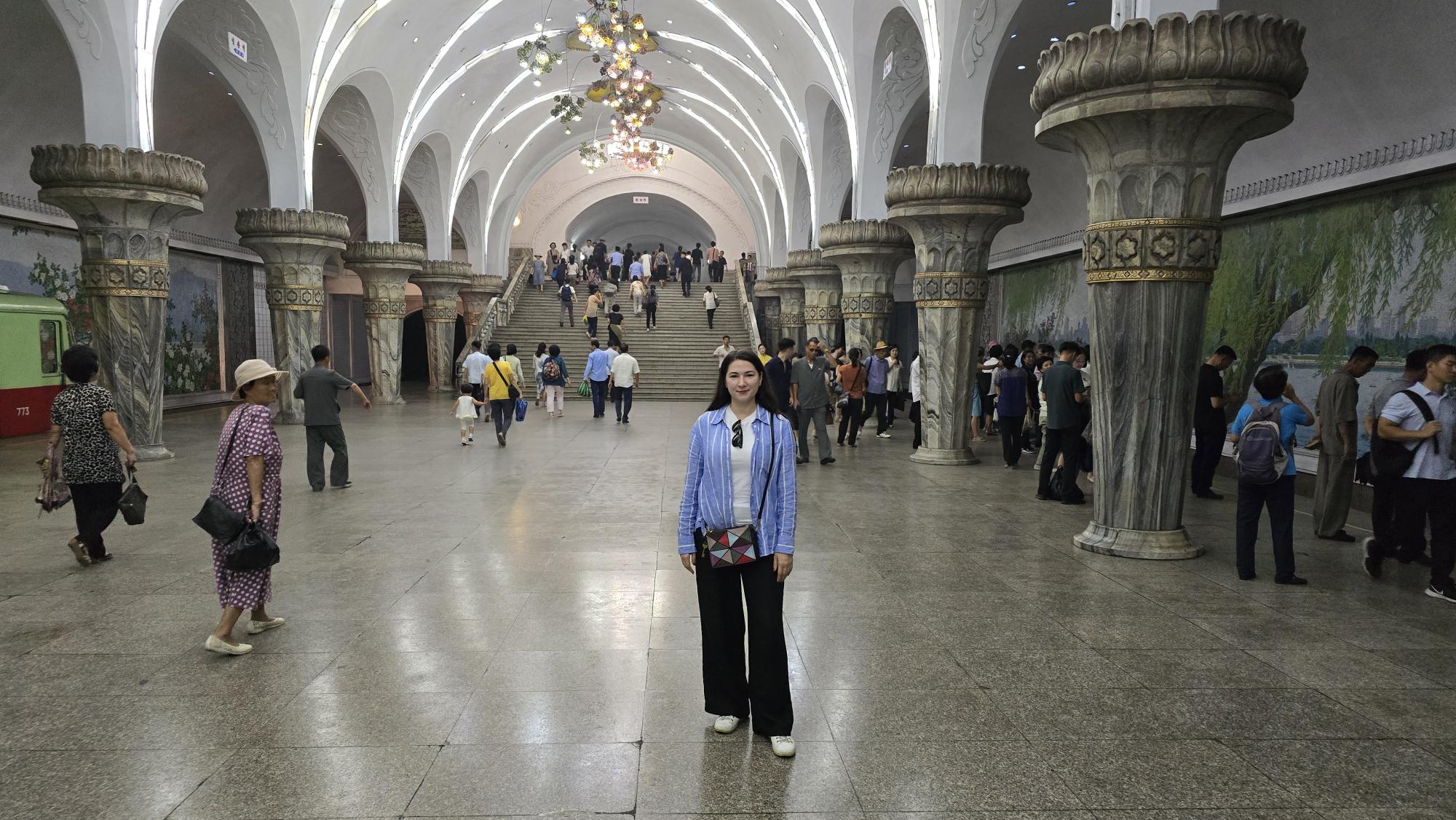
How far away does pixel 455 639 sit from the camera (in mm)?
4520

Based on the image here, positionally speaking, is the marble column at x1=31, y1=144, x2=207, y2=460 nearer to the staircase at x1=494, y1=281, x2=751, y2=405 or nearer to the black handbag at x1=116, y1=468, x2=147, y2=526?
the black handbag at x1=116, y1=468, x2=147, y2=526

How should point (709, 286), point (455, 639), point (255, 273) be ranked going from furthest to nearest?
point (709, 286), point (255, 273), point (455, 639)

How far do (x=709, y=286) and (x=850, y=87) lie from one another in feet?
49.4

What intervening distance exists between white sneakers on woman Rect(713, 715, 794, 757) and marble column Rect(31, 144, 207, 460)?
32.6 ft

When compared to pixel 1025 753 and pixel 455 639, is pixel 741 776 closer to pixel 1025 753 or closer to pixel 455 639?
pixel 1025 753

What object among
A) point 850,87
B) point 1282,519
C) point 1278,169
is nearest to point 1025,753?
point 1282,519

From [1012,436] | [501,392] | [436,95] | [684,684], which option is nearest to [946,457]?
[1012,436]

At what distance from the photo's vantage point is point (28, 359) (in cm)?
1339

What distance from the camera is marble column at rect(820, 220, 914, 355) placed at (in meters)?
15.3

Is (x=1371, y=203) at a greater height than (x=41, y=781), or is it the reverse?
(x=1371, y=203)

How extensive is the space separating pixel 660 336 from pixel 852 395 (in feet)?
50.0

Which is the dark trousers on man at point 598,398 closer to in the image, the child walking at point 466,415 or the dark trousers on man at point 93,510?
the child walking at point 466,415

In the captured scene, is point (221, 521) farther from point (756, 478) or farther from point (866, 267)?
point (866, 267)

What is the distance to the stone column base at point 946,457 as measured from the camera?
11.3 meters
